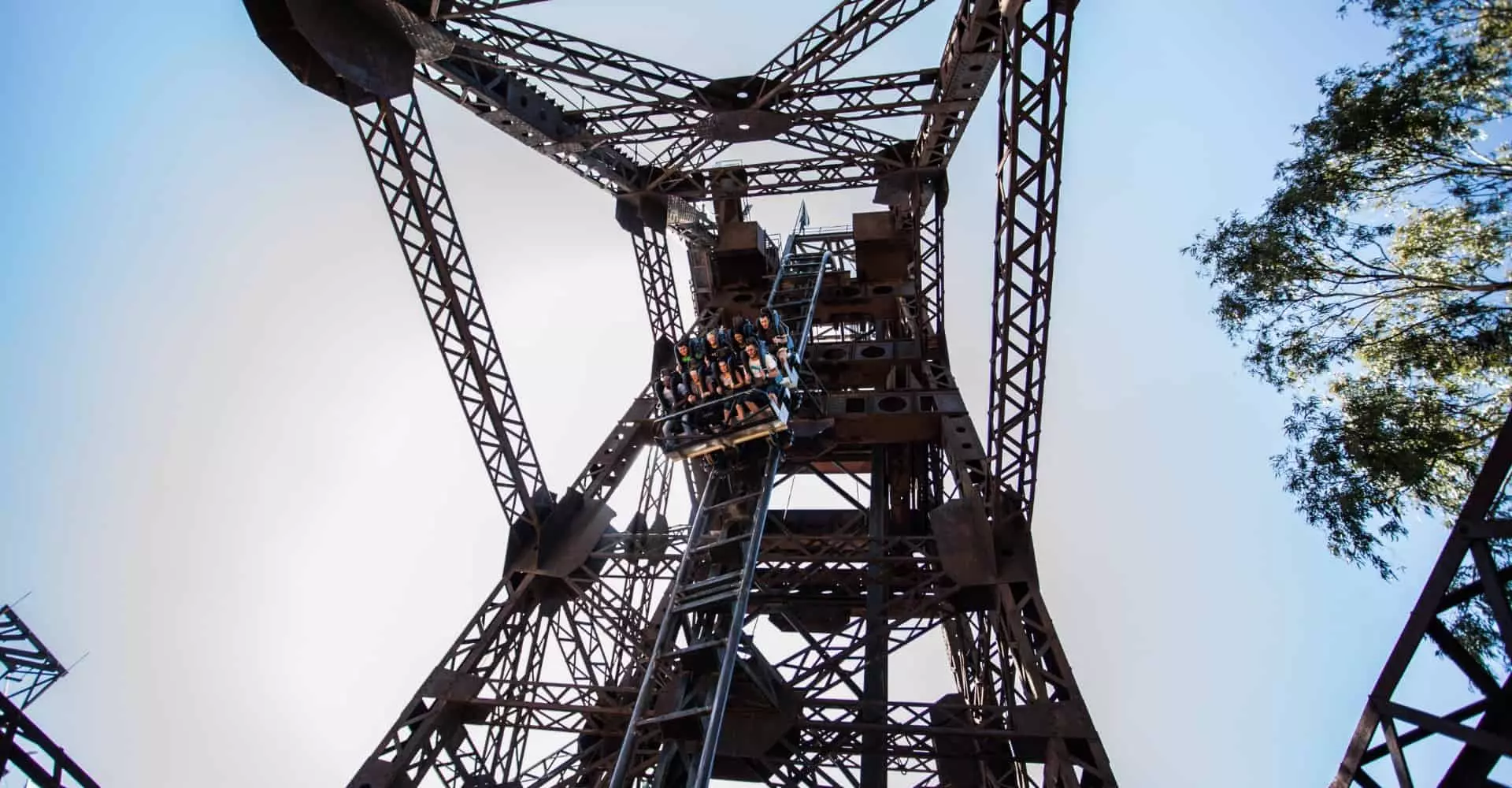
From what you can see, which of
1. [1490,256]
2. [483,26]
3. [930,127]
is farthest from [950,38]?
[1490,256]

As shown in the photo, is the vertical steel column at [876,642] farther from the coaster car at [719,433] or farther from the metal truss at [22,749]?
the metal truss at [22,749]

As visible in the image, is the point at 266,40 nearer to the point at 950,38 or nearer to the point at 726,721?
the point at 950,38

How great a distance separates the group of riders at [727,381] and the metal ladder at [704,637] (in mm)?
562

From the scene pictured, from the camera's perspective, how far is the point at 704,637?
28.7 ft

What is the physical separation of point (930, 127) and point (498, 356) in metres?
7.80

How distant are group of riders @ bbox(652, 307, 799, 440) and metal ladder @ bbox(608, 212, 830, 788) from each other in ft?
1.84

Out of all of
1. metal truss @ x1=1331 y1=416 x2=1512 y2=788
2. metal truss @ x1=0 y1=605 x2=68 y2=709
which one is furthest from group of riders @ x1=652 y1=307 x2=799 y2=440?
metal truss @ x1=0 y1=605 x2=68 y2=709

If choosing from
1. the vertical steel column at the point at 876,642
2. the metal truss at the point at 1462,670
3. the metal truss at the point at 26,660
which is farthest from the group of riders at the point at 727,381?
the metal truss at the point at 26,660

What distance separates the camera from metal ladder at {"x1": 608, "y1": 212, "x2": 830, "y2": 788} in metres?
7.40

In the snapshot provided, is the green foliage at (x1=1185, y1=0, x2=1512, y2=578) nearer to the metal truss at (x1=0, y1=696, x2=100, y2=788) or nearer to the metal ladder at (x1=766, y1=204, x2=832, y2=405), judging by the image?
the metal ladder at (x1=766, y1=204, x2=832, y2=405)

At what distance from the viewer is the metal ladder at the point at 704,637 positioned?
7.40 meters

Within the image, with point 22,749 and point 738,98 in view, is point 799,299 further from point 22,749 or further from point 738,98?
point 22,749

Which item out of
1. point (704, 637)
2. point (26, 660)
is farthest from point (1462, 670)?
point (26, 660)

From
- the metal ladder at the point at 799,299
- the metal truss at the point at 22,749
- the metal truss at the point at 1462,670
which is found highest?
the metal ladder at the point at 799,299
